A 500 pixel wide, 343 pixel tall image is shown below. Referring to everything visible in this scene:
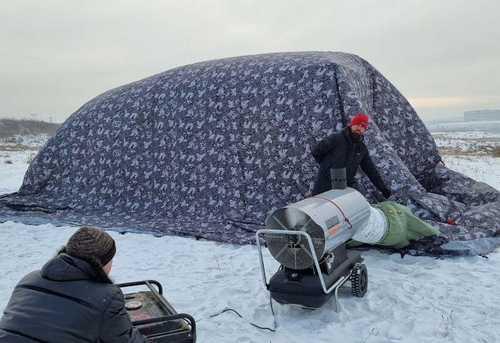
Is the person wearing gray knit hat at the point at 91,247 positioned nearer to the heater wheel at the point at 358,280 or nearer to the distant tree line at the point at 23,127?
the heater wheel at the point at 358,280

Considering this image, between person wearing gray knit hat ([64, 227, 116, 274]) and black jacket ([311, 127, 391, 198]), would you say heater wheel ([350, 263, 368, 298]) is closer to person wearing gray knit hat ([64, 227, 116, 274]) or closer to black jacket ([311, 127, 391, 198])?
black jacket ([311, 127, 391, 198])

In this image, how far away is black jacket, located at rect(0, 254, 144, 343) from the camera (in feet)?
7.53

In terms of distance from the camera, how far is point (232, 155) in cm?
881

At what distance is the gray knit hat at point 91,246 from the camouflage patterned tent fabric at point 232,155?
4.85 meters

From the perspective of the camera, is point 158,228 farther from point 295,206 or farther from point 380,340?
point 380,340

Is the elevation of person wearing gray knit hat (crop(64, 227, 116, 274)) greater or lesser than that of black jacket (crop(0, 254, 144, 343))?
greater

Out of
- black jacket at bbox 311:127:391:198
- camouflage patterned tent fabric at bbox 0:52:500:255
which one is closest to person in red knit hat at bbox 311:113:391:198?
black jacket at bbox 311:127:391:198

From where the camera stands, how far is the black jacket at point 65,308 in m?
2.29

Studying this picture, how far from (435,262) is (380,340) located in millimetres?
2253

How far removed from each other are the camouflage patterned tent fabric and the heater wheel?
2322 mm

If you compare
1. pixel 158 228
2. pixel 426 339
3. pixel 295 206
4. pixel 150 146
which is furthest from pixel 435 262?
pixel 150 146

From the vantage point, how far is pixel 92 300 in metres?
2.39

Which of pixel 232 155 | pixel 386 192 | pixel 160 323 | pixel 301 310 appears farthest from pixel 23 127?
pixel 160 323

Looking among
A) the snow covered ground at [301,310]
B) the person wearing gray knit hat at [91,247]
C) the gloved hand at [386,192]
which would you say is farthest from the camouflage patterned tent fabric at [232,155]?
the person wearing gray knit hat at [91,247]
